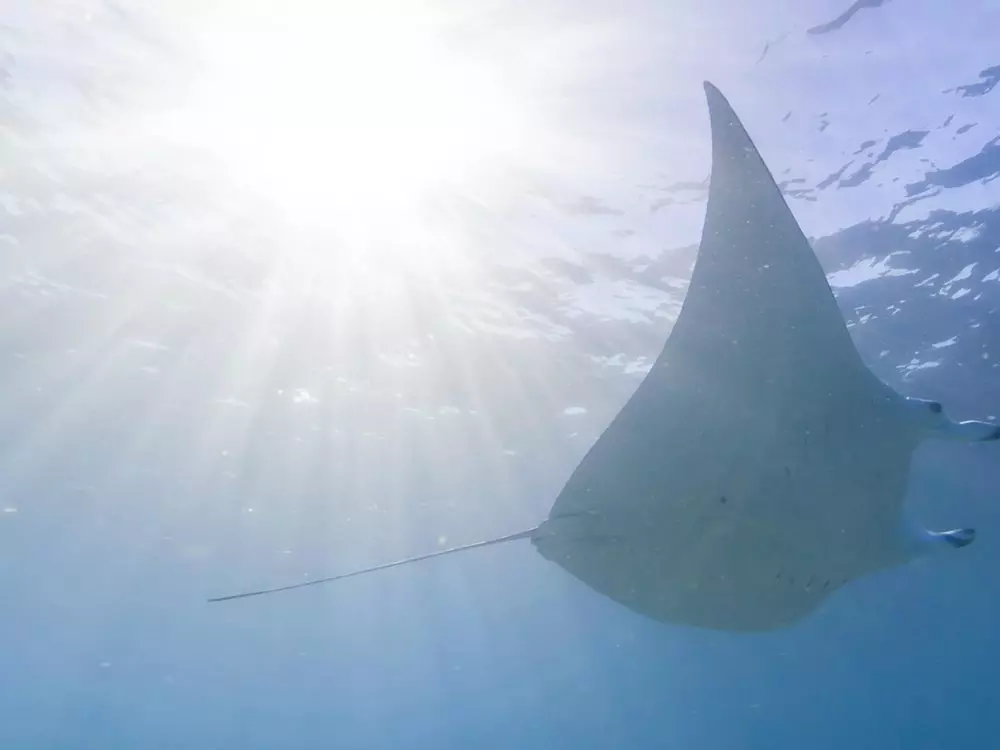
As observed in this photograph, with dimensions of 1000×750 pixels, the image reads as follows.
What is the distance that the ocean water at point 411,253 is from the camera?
8.45 metres

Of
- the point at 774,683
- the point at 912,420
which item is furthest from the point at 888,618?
the point at 912,420

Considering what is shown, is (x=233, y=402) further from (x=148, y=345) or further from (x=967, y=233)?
(x=967, y=233)

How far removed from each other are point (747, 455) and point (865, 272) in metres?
9.15

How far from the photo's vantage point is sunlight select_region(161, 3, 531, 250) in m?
8.38

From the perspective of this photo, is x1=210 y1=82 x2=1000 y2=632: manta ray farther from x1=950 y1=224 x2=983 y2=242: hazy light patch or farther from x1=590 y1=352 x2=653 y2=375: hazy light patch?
x1=590 y1=352 x2=653 y2=375: hazy light patch

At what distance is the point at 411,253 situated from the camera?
39.9ft

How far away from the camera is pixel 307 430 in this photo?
17984 mm

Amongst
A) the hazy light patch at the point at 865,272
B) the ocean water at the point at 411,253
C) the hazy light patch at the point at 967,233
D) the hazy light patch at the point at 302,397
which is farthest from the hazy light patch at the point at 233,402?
the hazy light patch at the point at 967,233

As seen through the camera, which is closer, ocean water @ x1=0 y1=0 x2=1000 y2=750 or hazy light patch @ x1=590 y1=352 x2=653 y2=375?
ocean water @ x1=0 y1=0 x2=1000 y2=750

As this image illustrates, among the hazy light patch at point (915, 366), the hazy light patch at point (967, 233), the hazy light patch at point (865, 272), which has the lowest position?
the hazy light patch at point (915, 366)

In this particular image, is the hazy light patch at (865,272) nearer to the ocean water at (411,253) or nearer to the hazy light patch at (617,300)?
the ocean water at (411,253)

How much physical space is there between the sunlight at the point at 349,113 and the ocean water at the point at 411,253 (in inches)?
1.8

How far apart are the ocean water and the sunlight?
0.05 m

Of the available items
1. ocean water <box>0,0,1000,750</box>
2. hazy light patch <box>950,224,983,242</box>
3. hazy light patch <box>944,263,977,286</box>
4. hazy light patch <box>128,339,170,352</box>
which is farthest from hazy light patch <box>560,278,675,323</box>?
hazy light patch <box>128,339,170,352</box>
